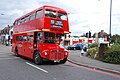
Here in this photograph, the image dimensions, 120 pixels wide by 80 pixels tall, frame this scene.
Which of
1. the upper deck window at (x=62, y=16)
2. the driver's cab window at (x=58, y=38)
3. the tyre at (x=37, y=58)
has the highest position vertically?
the upper deck window at (x=62, y=16)

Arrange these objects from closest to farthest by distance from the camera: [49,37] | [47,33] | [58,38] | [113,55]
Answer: [47,33], [49,37], [58,38], [113,55]

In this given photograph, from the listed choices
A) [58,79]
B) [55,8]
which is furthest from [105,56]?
[58,79]

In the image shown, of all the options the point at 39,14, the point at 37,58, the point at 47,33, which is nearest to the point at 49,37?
the point at 47,33

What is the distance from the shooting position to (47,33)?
1825cm

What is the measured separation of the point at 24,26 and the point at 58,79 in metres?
12.2

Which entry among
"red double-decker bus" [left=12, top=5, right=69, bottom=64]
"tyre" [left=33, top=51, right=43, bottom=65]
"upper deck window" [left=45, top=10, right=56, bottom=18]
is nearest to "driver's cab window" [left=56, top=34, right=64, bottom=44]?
"red double-decker bus" [left=12, top=5, right=69, bottom=64]

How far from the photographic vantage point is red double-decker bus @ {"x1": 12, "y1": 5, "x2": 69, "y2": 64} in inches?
705

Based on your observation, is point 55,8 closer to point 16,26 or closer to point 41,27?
point 41,27

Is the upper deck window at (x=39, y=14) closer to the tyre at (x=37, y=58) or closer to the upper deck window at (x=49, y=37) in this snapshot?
the upper deck window at (x=49, y=37)

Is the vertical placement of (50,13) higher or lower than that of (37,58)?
higher

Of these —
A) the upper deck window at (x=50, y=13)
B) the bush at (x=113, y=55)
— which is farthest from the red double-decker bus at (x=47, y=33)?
the bush at (x=113, y=55)

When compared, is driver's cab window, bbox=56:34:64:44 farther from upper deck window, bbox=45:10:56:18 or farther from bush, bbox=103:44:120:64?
bush, bbox=103:44:120:64

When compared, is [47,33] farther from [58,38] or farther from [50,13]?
[50,13]

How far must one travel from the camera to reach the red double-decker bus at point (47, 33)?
17.9m
